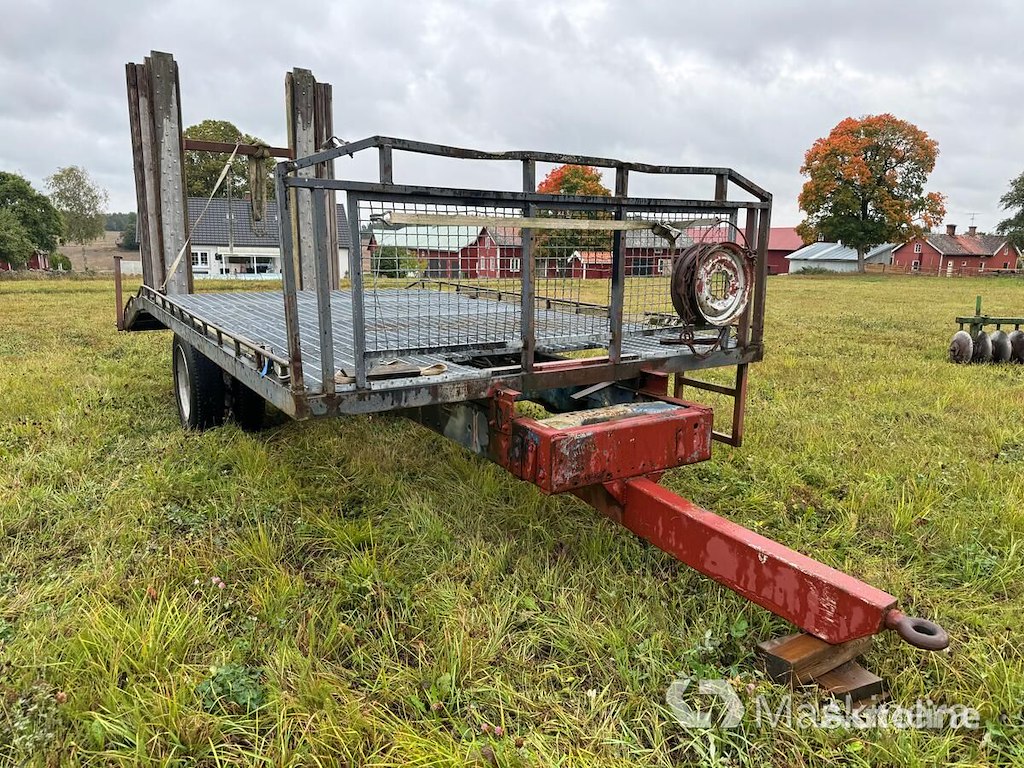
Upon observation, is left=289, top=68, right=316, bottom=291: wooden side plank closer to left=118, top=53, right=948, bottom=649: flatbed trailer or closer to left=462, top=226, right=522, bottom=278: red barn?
left=118, top=53, right=948, bottom=649: flatbed trailer

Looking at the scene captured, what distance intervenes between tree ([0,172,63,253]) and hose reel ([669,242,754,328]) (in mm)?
53279

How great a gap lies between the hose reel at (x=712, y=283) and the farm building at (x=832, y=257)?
2366 inches

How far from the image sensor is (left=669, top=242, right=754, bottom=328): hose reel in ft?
9.38

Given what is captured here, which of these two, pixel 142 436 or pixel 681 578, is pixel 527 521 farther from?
pixel 142 436

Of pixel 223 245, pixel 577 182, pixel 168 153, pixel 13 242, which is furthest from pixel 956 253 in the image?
pixel 13 242

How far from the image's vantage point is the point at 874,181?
44.1 meters

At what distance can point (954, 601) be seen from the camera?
107 inches

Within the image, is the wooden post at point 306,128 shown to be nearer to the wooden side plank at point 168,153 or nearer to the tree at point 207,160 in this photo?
the wooden side plank at point 168,153

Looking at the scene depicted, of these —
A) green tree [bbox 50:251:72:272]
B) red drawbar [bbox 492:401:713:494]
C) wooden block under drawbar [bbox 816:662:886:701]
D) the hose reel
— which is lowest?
wooden block under drawbar [bbox 816:662:886:701]

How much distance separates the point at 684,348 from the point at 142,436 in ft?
12.2

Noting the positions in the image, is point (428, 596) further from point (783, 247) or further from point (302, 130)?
point (783, 247)

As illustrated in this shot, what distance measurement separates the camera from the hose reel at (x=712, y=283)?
9.38 ft

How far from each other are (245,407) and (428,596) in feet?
8.87

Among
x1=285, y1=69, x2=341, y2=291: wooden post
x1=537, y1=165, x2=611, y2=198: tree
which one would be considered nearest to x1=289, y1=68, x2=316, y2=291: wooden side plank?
x1=285, y1=69, x2=341, y2=291: wooden post
